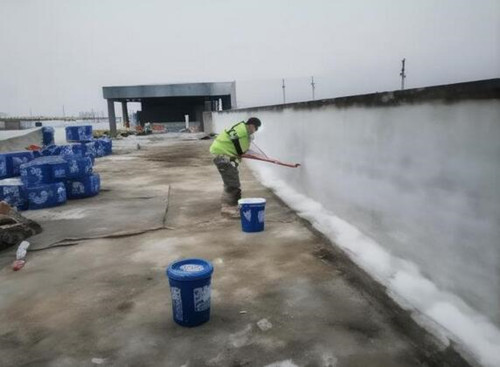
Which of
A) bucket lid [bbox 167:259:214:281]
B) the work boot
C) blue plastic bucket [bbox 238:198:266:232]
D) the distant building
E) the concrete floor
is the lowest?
the concrete floor

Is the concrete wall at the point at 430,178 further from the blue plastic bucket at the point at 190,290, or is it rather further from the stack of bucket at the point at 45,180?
the stack of bucket at the point at 45,180

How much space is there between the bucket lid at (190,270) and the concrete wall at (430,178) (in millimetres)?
1890

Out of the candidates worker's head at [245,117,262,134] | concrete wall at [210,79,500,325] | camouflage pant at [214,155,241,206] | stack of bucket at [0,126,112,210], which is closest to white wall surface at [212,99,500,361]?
concrete wall at [210,79,500,325]

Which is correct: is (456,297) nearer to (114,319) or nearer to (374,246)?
(374,246)

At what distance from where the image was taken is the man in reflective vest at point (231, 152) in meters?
6.45

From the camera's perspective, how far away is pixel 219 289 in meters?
3.73

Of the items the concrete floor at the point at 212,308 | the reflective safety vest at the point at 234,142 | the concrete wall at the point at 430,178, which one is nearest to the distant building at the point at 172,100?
the reflective safety vest at the point at 234,142

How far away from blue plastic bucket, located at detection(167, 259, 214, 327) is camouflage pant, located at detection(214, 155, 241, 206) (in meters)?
3.57

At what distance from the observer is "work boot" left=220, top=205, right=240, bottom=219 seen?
626 centimetres

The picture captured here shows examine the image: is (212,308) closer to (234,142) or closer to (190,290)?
(190,290)

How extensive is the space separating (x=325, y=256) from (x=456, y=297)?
1589mm

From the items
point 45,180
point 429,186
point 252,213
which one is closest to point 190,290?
point 429,186

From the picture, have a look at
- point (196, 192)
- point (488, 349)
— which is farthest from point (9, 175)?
point (488, 349)

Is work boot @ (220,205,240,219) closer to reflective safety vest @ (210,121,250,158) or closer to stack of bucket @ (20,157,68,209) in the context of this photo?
reflective safety vest @ (210,121,250,158)
